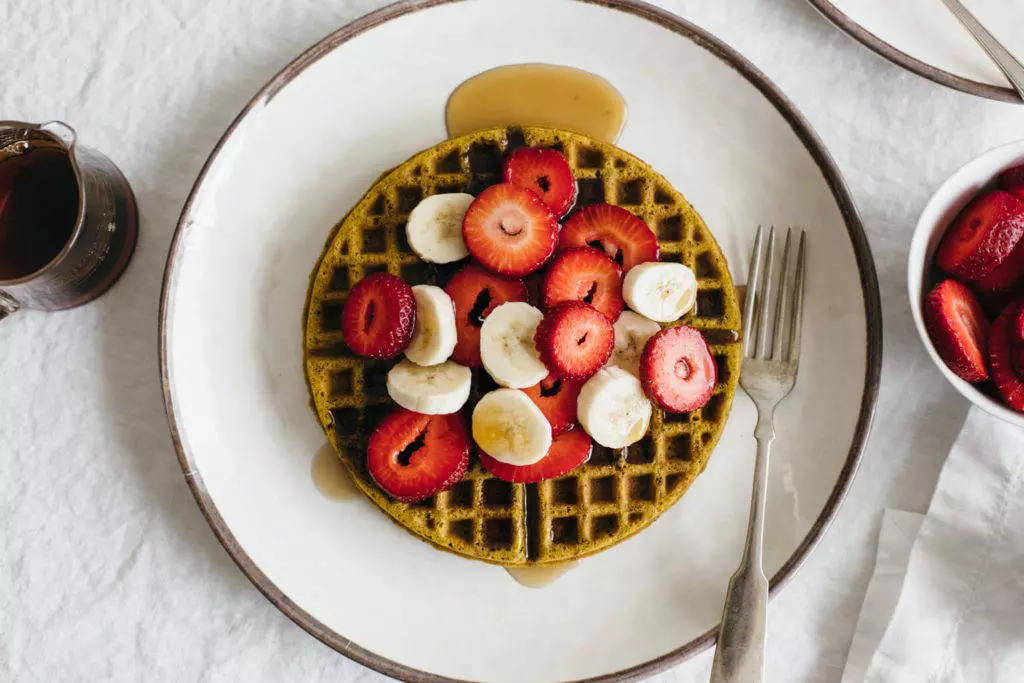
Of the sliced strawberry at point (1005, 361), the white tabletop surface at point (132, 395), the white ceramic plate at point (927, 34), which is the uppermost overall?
the white ceramic plate at point (927, 34)

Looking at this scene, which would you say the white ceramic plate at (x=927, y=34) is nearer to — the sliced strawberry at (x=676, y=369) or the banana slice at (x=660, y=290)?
the banana slice at (x=660, y=290)

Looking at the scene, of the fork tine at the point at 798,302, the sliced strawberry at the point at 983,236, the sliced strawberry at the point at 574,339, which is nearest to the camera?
the sliced strawberry at the point at 574,339

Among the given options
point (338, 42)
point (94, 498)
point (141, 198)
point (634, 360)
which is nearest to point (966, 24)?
point (634, 360)

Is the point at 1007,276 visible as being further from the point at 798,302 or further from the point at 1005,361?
the point at 798,302

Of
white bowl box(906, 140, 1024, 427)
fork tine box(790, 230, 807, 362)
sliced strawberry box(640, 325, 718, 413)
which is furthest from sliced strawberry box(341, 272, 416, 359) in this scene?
white bowl box(906, 140, 1024, 427)

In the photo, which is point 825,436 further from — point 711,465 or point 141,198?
point 141,198

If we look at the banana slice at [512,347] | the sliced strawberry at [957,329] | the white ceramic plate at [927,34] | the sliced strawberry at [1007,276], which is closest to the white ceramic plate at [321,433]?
the sliced strawberry at [957,329]

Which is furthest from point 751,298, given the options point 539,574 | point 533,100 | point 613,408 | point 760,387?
point 539,574

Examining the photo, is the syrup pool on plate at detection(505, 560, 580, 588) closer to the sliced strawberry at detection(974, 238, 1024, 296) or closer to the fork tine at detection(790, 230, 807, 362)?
the fork tine at detection(790, 230, 807, 362)
